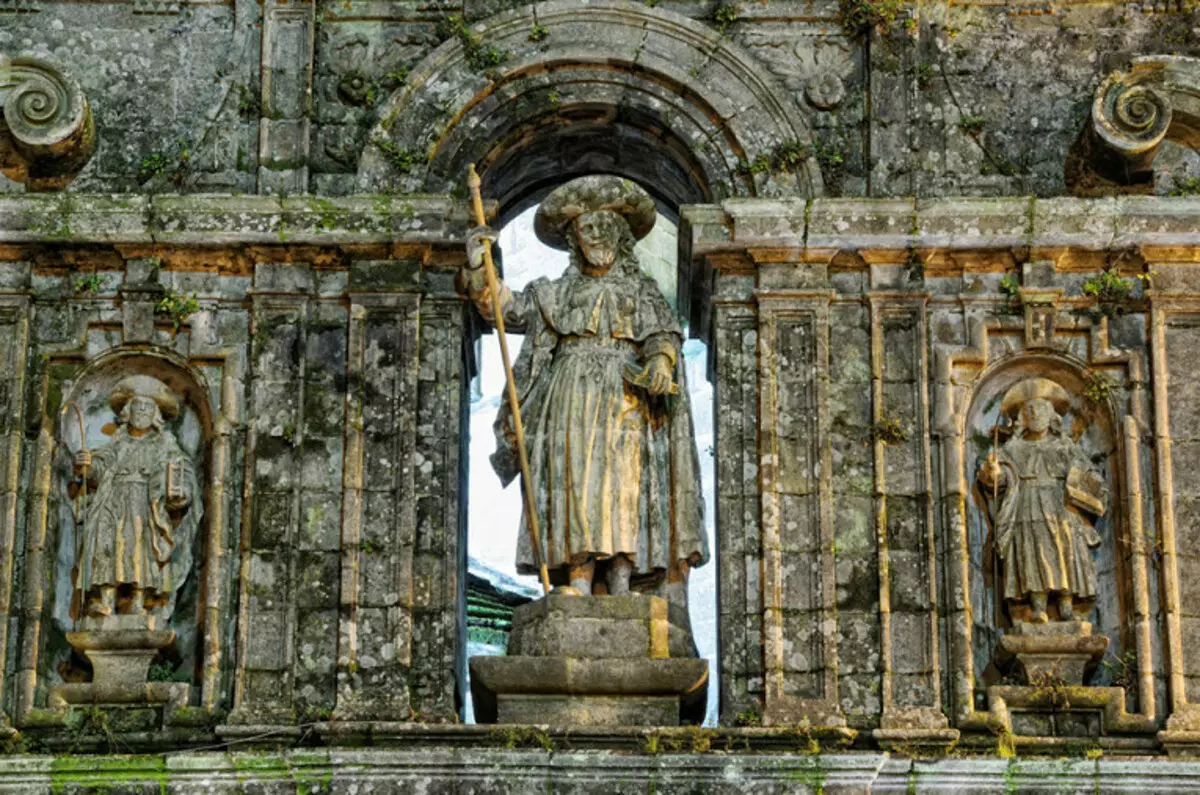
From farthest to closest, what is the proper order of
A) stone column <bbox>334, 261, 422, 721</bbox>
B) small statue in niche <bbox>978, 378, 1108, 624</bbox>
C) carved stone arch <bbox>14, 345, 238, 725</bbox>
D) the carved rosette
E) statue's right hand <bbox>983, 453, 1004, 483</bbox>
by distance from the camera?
the carved rosette < statue's right hand <bbox>983, 453, 1004, 483</bbox> < small statue in niche <bbox>978, 378, 1108, 624</bbox> < carved stone arch <bbox>14, 345, 238, 725</bbox> < stone column <bbox>334, 261, 422, 721</bbox>

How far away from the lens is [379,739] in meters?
17.1

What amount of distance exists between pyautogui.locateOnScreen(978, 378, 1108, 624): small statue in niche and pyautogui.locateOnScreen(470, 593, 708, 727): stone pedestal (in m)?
2.06

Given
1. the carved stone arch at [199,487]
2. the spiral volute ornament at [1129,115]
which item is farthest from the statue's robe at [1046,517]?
the carved stone arch at [199,487]

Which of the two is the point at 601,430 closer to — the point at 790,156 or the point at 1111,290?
the point at 790,156

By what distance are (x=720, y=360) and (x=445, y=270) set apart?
1.81 metres

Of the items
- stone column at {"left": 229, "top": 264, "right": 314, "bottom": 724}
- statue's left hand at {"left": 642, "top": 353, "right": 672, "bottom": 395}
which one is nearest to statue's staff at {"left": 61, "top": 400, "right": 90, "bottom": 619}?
stone column at {"left": 229, "top": 264, "right": 314, "bottom": 724}

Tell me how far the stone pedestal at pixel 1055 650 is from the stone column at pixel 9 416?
5.90m

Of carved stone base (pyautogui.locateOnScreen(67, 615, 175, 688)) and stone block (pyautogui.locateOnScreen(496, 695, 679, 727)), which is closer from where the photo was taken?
stone block (pyautogui.locateOnScreen(496, 695, 679, 727))

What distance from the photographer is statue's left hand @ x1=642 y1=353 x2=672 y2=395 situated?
58.5 feet

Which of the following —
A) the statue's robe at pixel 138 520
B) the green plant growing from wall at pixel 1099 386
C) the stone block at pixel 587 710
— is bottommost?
the stone block at pixel 587 710

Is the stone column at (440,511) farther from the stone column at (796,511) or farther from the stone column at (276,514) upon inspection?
the stone column at (796,511)

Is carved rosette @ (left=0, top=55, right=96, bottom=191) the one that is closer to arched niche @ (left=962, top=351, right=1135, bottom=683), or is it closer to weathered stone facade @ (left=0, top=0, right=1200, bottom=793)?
weathered stone facade @ (left=0, top=0, right=1200, bottom=793)

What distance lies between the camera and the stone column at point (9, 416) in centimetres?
1755

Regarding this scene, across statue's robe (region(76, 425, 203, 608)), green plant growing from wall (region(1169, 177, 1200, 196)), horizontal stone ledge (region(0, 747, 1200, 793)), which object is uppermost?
green plant growing from wall (region(1169, 177, 1200, 196))
